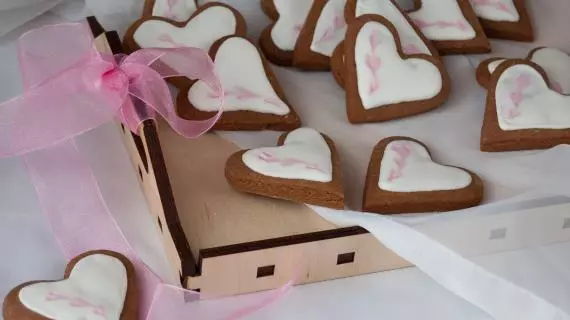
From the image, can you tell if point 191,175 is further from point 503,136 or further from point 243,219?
point 503,136

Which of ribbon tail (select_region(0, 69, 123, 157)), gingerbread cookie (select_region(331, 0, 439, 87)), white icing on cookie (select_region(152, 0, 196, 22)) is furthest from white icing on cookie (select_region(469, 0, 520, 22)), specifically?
ribbon tail (select_region(0, 69, 123, 157))

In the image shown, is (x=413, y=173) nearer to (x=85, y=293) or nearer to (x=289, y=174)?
(x=289, y=174)

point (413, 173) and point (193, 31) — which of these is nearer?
point (413, 173)

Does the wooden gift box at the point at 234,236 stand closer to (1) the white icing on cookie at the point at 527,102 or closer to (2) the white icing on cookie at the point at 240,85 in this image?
(2) the white icing on cookie at the point at 240,85

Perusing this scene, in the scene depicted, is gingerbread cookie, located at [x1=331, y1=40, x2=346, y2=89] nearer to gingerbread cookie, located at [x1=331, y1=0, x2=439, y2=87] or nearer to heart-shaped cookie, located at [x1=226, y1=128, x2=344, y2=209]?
gingerbread cookie, located at [x1=331, y1=0, x2=439, y2=87]

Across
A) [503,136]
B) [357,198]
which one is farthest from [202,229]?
[503,136]

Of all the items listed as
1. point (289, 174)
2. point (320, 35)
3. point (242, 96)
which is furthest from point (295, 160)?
point (320, 35)

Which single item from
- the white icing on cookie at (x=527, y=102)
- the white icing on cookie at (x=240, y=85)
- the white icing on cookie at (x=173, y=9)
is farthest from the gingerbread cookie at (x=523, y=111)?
the white icing on cookie at (x=173, y=9)
